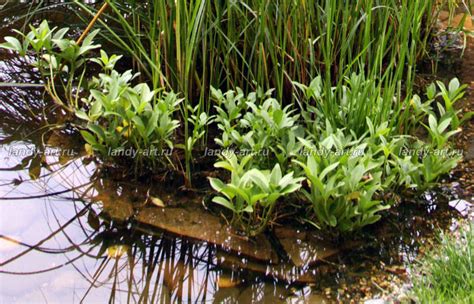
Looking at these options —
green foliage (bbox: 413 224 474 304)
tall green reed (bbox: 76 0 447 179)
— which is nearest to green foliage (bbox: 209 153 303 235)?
tall green reed (bbox: 76 0 447 179)

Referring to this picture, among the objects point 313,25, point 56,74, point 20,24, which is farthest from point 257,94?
point 20,24

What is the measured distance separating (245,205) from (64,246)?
59 cm

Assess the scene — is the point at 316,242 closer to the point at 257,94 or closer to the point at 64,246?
the point at 257,94

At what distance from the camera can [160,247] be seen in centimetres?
205

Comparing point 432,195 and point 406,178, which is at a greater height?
point 406,178

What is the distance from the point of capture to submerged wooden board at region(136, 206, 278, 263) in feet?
6.66

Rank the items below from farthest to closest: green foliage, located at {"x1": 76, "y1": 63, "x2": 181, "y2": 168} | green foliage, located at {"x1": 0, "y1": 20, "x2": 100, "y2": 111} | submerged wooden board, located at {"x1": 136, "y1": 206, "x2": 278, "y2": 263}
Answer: green foliage, located at {"x1": 0, "y1": 20, "x2": 100, "y2": 111}, green foliage, located at {"x1": 76, "y1": 63, "x2": 181, "y2": 168}, submerged wooden board, located at {"x1": 136, "y1": 206, "x2": 278, "y2": 263}

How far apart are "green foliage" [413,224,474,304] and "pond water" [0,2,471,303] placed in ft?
0.31

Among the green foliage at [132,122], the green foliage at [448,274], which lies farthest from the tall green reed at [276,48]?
the green foliage at [448,274]

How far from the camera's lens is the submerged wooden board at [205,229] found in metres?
2.03

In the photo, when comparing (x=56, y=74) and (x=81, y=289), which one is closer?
(x=81, y=289)

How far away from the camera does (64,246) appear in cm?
203

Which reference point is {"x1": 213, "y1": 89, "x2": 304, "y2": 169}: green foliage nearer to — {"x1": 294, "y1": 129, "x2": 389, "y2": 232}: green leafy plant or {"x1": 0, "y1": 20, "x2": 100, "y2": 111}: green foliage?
{"x1": 294, "y1": 129, "x2": 389, "y2": 232}: green leafy plant

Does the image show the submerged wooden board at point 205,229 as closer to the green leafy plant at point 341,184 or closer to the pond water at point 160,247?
the pond water at point 160,247
